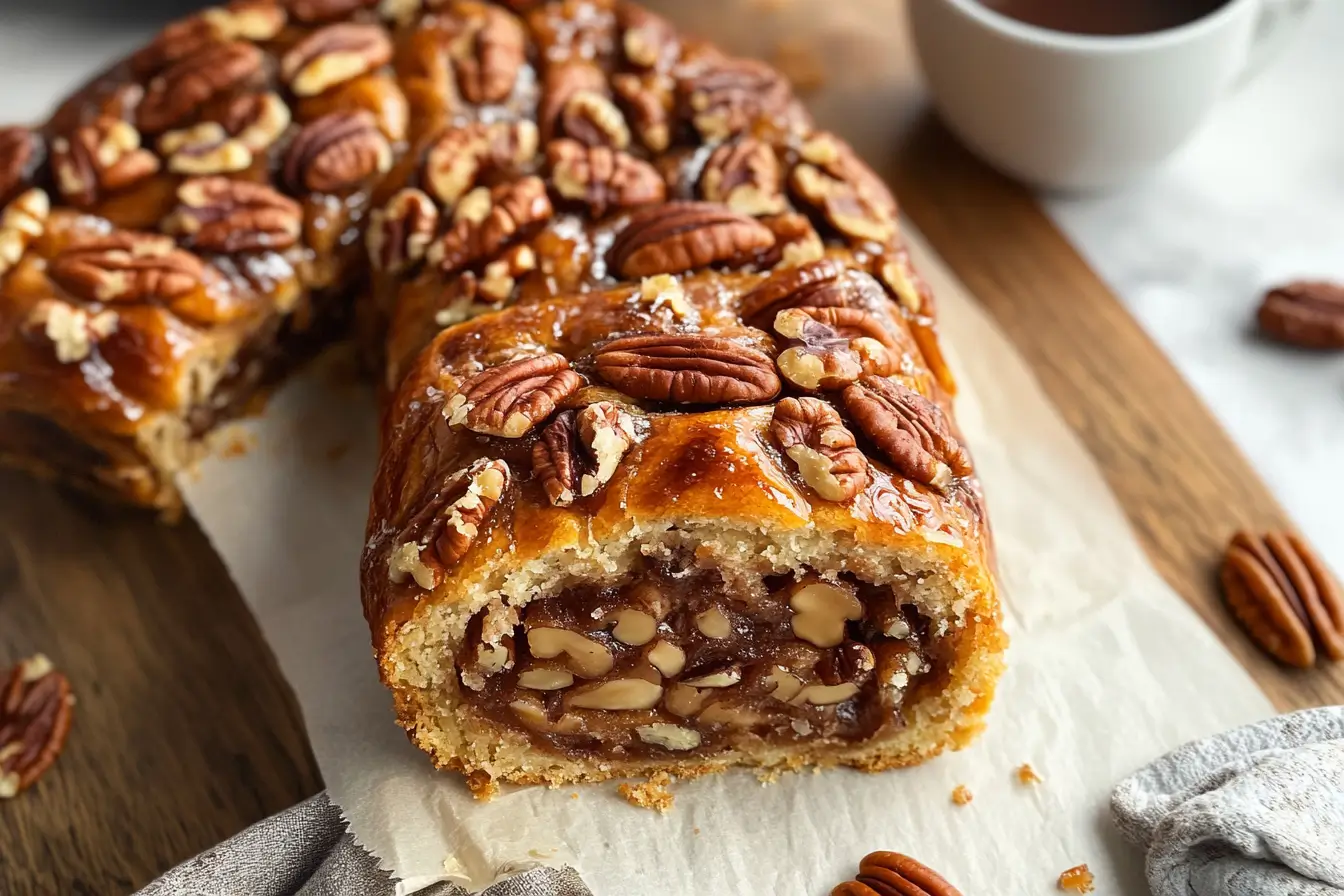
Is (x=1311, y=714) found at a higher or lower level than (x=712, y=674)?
lower

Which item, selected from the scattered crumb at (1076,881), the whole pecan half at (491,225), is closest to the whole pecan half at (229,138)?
the whole pecan half at (491,225)

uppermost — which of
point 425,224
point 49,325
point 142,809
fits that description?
point 49,325

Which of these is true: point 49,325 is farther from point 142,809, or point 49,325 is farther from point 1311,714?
point 1311,714

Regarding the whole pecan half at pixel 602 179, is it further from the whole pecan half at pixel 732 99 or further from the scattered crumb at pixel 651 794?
the scattered crumb at pixel 651 794

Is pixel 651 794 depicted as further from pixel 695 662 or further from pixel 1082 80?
pixel 1082 80

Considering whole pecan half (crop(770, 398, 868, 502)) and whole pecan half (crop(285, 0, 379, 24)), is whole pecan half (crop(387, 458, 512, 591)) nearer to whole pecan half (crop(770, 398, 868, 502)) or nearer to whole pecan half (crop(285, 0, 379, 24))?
whole pecan half (crop(770, 398, 868, 502))

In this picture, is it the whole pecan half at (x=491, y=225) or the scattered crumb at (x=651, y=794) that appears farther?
the whole pecan half at (x=491, y=225)

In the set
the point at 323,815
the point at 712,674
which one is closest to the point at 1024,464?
the point at 712,674
